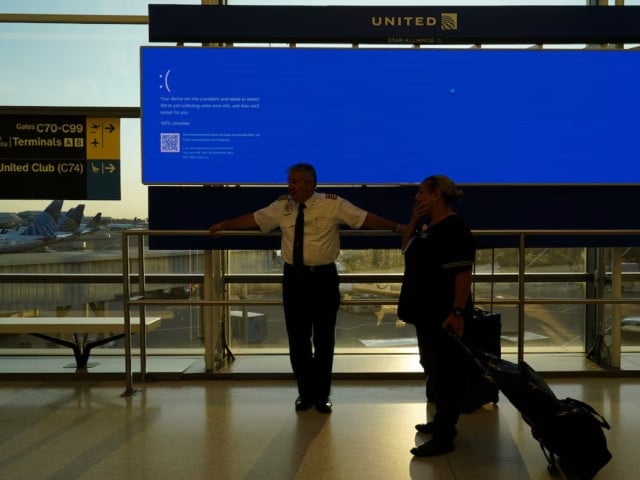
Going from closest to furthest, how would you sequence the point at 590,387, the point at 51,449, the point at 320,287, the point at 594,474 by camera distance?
the point at 594,474 → the point at 51,449 → the point at 320,287 → the point at 590,387

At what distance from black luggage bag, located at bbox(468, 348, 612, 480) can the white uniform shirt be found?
1082 millimetres

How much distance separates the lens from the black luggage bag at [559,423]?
8.44 ft

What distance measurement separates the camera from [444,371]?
9.51 feet

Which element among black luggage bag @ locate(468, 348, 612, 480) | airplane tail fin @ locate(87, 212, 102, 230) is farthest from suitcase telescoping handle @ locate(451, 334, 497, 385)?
airplane tail fin @ locate(87, 212, 102, 230)

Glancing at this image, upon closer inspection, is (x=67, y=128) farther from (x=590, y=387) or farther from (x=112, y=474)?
(x=590, y=387)

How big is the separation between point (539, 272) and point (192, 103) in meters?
3.15

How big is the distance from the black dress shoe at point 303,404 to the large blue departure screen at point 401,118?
5.14ft

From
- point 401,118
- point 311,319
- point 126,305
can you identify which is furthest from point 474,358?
point 126,305

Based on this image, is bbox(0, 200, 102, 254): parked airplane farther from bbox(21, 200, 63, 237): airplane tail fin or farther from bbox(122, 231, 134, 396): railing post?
bbox(122, 231, 134, 396): railing post

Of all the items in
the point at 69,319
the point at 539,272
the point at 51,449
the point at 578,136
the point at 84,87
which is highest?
the point at 84,87

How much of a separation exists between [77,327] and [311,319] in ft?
6.49

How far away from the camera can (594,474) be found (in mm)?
2582

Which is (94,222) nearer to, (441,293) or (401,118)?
(401,118)

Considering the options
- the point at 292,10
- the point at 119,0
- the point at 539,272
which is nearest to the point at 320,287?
the point at 292,10
